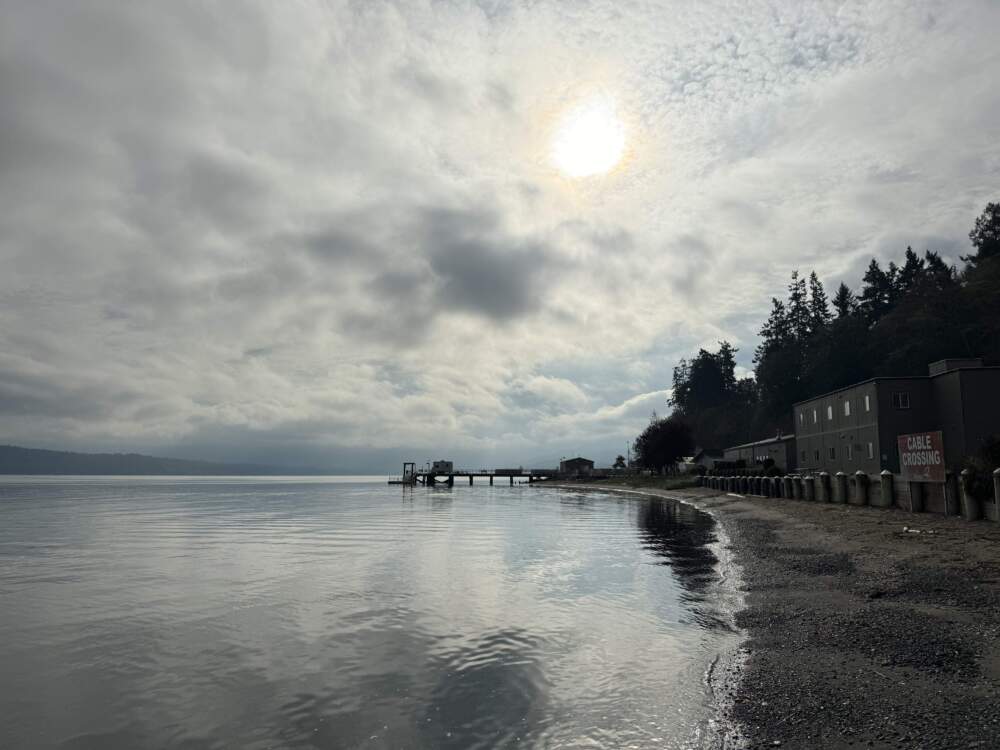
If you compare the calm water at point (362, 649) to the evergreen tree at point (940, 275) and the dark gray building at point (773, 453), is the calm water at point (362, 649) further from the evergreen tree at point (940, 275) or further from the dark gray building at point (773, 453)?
the evergreen tree at point (940, 275)

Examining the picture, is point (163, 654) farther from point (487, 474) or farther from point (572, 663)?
point (487, 474)

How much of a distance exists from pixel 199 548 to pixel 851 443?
5828cm

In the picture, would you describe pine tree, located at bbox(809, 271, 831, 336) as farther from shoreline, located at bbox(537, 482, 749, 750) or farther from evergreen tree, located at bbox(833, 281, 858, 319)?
shoreline, located at bbox(537, 482, 749, 750)

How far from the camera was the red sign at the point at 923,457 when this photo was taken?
3077 cm

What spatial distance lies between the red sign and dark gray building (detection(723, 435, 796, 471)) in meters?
47.3

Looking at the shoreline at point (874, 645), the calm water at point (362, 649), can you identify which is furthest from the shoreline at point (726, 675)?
the calm water at point (362, 649)

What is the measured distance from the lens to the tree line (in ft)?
321

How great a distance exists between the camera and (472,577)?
25.5 metres

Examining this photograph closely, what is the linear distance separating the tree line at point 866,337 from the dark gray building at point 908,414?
19501 mm

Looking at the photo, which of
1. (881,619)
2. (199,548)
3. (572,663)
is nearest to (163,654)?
(572,663)

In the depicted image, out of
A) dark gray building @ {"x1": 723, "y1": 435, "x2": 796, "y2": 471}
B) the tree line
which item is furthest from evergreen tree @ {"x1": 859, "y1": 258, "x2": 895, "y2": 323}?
dark gray building @ {"x1": 723, "y1": 435, "x2": 796, "y2": 471}

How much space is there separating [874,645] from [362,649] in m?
10.9

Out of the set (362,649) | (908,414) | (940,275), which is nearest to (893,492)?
(908,414)

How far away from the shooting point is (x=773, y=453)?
88375mm
